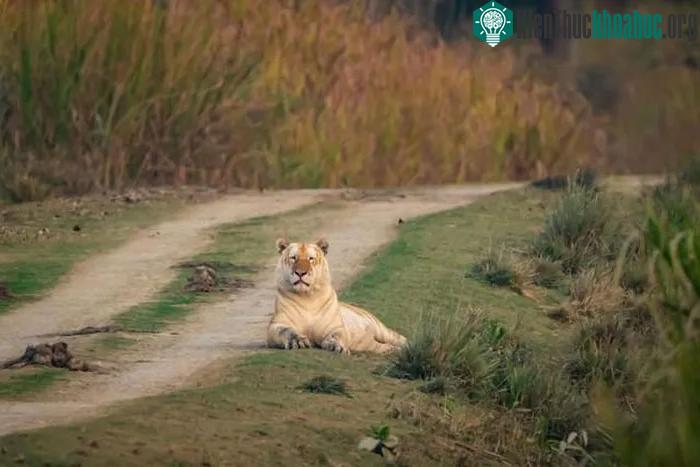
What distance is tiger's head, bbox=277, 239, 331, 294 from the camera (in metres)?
14.3

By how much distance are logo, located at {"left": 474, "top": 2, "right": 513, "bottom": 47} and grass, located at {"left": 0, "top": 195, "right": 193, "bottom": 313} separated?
11.9 metres

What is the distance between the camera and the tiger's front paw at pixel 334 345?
14273 millimetres

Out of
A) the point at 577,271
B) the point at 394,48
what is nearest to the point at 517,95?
the point at 394,48

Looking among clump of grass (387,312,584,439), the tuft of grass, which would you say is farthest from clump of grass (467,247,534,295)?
clump of grass (387,312,584,439)

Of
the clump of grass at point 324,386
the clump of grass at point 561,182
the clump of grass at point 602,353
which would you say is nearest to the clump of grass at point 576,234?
the clump of grass at point 602,353

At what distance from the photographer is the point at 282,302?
14312 mm

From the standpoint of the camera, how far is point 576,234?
65.4ft

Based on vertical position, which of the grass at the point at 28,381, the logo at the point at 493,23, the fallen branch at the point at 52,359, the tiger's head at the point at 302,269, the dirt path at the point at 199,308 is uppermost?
the logo at the point at 493,23

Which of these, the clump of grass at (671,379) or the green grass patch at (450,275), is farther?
the green grass patch at (450,275)

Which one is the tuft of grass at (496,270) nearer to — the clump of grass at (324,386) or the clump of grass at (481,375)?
the clump of grass at (481,375)

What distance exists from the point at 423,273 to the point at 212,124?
799cm

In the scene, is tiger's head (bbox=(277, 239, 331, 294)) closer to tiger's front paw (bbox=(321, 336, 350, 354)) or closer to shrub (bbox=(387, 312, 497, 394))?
tiger's front paw (bbox=(321, 336, 350, 354))

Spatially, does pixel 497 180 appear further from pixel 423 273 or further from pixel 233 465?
pixel 233 465

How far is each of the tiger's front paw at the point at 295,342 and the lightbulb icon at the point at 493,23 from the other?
20.4 m
